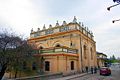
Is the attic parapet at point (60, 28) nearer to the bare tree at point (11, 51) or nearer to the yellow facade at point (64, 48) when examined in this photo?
the yellow facade at point (64, 48)

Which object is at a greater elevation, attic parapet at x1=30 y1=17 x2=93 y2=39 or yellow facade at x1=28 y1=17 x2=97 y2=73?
attic parapet at x1=30 y1=17 x2=93 y2=39

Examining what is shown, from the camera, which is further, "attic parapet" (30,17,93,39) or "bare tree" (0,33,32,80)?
"attic parapet" (30,17,93,39)

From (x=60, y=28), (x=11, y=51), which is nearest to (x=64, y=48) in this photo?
(x=60, y=28)

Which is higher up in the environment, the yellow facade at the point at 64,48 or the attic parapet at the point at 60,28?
the attic parapet at the point at 60,28

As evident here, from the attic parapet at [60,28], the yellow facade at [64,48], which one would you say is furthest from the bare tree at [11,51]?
the attic parapet at [60,28]

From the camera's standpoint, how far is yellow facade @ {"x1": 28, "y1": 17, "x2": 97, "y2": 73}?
2918 cm

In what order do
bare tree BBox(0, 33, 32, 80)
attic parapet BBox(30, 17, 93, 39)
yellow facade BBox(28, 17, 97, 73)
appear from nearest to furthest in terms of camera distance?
bare tree BBox(0, 33, 32, 80) → yellow facade BBox(28, 17, 97, 73) → attic parapet BBox(30, 17, 93, 39)

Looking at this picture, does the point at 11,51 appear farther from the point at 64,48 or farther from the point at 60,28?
the point at 60,28

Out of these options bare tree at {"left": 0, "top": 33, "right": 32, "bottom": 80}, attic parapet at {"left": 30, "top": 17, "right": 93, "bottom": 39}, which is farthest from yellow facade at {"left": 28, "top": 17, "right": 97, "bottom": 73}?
bare tree at {"left": 0, "top": 33, "right": 32, "bottom": 80}

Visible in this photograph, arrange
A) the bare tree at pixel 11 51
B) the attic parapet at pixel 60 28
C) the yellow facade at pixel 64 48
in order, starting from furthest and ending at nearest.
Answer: the attic parapet at pixel 60 28
the yellow facade at pixel 64 48
the bare tree at pixel 11 51

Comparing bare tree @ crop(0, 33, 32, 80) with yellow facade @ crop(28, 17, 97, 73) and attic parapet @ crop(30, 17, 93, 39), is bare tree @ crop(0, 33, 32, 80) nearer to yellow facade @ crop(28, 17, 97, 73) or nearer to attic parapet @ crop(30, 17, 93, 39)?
yellow facade @ crop(28, 17, 97, 73)

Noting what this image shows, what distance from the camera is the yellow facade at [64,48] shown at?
→ 95.7 feet

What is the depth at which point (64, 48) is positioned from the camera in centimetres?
2927

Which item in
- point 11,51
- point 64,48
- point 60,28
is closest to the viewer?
point 11,51
